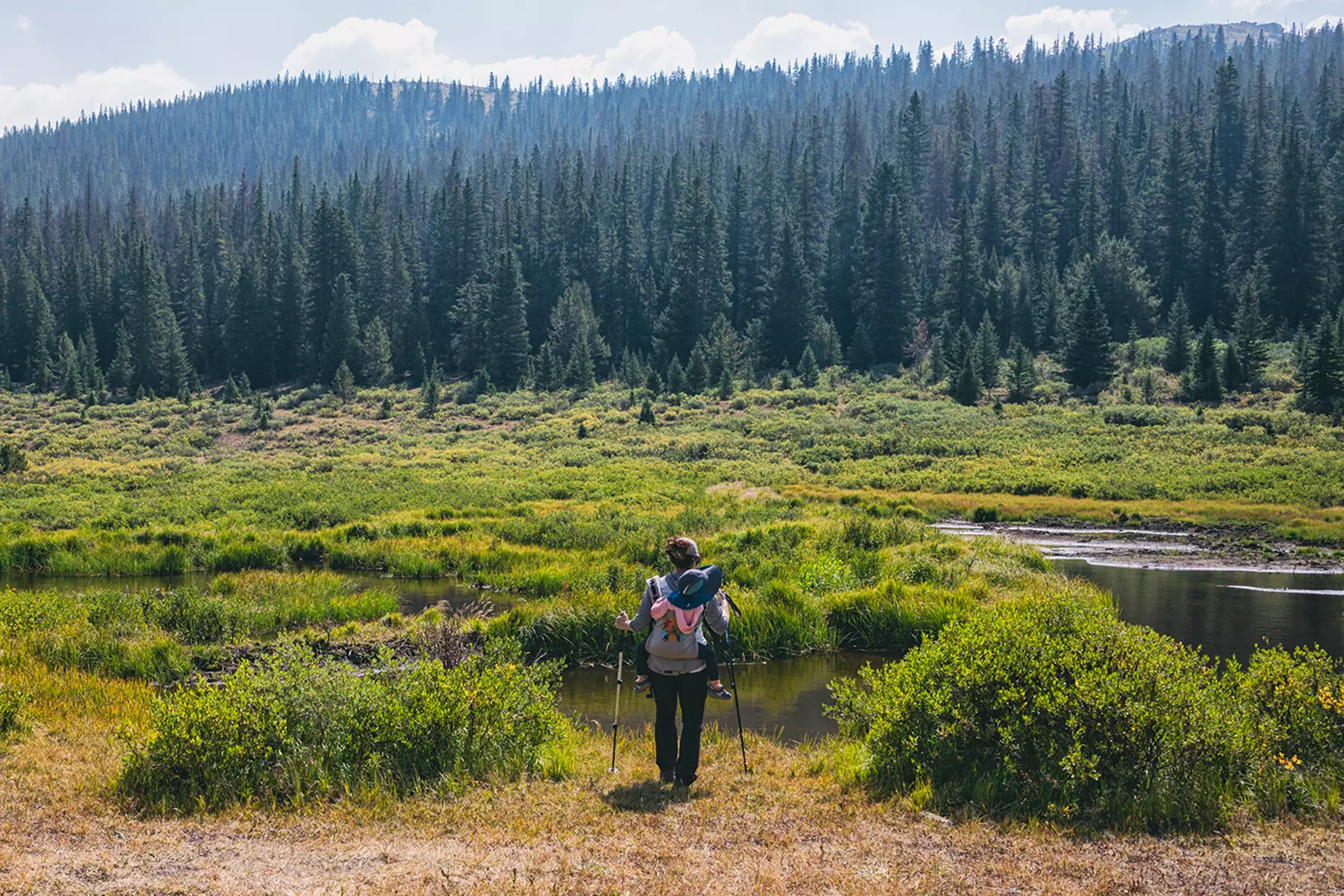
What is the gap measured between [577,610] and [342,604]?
5059 millimetres

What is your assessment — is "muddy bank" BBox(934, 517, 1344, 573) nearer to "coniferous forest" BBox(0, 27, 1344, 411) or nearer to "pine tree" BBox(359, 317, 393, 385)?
"coniferous forest" BBox(0, 27, 1344, 411)

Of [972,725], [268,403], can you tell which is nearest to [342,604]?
[972,725]

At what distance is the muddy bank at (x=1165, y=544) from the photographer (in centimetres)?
2775

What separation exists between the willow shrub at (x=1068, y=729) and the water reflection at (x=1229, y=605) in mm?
8457

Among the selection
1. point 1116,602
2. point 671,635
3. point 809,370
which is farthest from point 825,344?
point 671,635

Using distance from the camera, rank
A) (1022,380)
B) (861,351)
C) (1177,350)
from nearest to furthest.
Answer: (1022,380), (1177,350), (861,351)

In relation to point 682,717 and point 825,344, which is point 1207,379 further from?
point 682,717

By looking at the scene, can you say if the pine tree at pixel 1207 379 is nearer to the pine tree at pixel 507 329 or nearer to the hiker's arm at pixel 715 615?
the pine tree at pixel 507 329

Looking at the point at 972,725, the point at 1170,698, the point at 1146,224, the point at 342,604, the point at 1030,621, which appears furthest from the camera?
the point at 1146,224

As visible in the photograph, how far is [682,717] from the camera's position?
9312 mm

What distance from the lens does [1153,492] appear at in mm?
38656

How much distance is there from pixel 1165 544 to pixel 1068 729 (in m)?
24.7

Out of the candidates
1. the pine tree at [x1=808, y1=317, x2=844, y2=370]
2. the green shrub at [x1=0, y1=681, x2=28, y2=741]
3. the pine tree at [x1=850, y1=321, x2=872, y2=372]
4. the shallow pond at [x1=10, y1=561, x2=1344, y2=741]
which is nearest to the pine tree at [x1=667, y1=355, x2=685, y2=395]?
the pine tree at [x1=808, y1=317, x2=844, y2=370]

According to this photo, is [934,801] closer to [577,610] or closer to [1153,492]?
[577,610]
